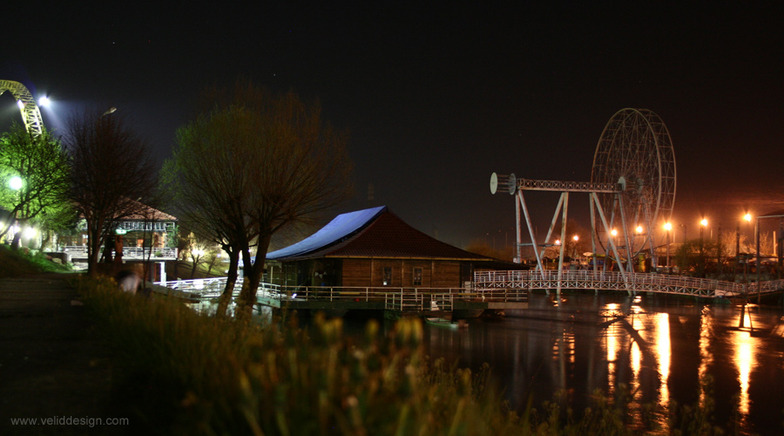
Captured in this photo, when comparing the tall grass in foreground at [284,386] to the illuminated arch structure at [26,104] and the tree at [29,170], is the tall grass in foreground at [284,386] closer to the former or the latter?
the tree at [29,170]

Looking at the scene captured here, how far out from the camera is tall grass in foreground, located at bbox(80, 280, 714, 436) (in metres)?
3.29

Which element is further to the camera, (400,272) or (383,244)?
(383,244)

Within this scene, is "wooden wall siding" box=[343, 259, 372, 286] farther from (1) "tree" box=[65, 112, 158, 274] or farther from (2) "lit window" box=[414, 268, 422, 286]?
(1) "tree" box=[65, 112, 158, 274]

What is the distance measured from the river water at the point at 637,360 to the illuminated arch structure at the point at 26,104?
135ft

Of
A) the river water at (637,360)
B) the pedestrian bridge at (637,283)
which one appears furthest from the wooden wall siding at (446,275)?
the pedestrian bridge at (637,283)

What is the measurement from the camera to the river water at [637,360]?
53.5ft

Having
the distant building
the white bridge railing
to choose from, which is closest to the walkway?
the distant building

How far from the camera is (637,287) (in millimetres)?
56781

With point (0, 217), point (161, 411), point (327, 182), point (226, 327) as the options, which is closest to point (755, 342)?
point (327, 182)

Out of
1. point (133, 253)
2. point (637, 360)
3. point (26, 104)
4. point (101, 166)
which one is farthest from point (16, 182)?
point (637, 360)

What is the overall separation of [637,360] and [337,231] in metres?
26.2

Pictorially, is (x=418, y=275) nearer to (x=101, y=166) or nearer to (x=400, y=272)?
(x=400, y=272)

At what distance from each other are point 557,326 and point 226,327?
3046cm

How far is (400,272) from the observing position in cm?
3794
